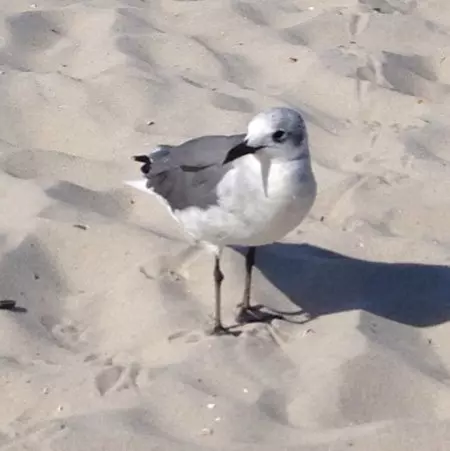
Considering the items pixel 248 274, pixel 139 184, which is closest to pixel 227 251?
pixel 248 274

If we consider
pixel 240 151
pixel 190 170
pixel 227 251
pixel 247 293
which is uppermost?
pixel 240 151

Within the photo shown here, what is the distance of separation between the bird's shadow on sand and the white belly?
1.14 ft

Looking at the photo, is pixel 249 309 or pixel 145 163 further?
pixel 145 163

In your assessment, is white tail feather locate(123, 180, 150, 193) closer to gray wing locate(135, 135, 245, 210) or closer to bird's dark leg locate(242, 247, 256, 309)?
gray wing locate(135, 135, 245, 210)

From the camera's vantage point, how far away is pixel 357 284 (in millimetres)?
4039

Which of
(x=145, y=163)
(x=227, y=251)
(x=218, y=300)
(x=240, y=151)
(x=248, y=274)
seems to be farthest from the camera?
(x=145, y=163)

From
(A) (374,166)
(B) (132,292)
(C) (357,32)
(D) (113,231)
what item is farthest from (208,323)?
(C) (357,32)

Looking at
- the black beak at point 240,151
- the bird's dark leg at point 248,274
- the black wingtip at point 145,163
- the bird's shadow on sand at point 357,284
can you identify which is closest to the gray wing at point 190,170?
the black wingtip at point 145,163

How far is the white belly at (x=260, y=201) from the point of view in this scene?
364 centimetres

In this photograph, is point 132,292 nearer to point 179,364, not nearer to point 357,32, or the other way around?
point 179,364

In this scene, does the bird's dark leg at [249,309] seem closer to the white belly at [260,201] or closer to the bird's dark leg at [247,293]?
the bird's dark leg at [247,293]

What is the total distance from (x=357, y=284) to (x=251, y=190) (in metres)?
0.61

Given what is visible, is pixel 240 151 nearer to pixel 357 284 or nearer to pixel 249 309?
pixel 249 309

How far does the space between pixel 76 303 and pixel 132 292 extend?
→ 0.60 feet
